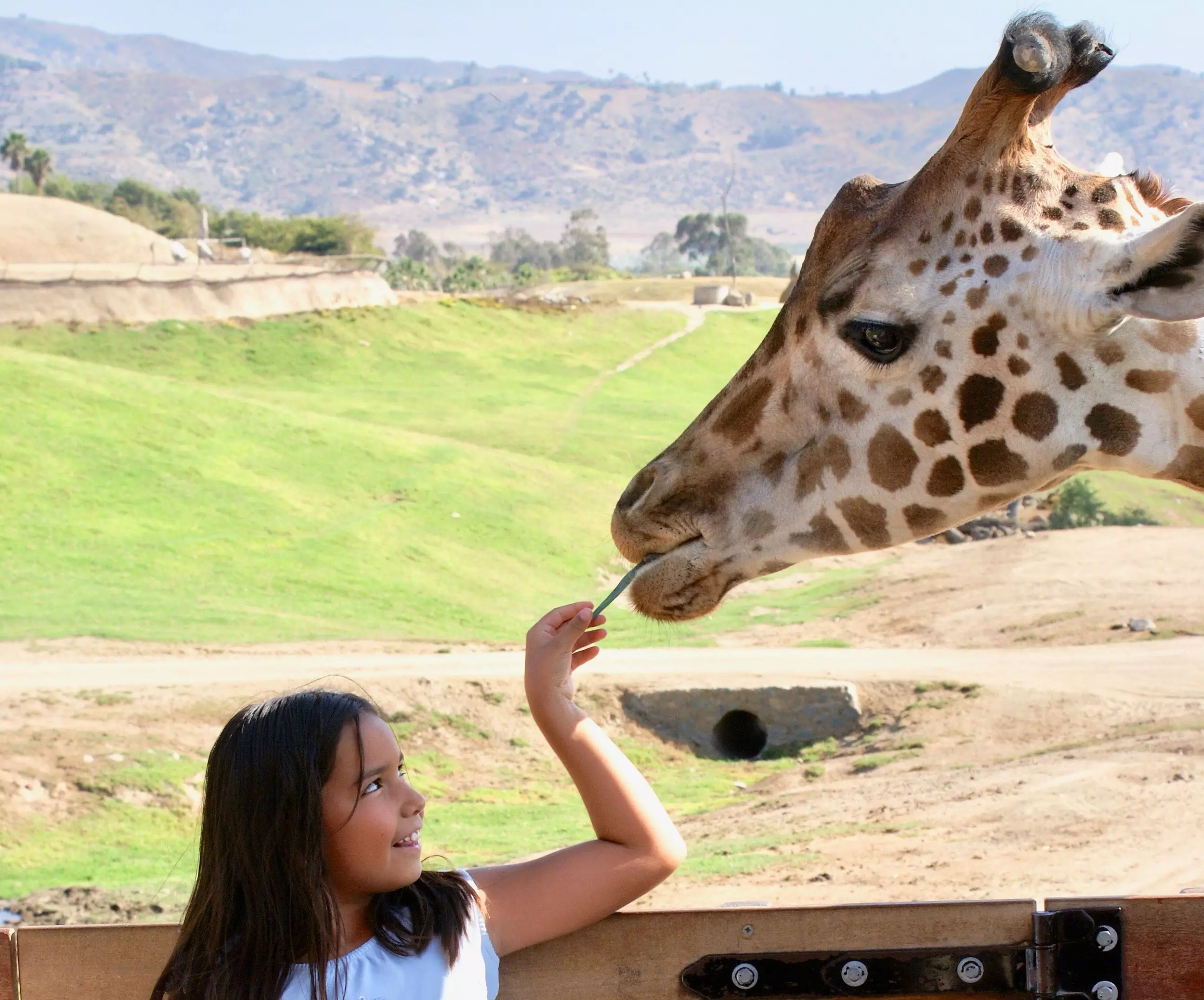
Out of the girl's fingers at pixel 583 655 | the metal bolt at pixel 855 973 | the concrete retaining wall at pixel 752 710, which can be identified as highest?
the girl's fingers at pixel 583 655

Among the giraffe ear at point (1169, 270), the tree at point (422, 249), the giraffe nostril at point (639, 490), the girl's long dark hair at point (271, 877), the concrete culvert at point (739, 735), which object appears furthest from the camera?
the tree at point (422, 249)

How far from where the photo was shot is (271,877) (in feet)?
7.11

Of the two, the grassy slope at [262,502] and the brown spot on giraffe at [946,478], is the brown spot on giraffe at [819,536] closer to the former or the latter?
the brown spot on giraffe at [946,478]

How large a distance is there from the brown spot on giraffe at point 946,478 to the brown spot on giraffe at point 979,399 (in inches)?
3.4

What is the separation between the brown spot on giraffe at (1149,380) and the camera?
7.75 ft

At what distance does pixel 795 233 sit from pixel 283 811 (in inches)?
7803

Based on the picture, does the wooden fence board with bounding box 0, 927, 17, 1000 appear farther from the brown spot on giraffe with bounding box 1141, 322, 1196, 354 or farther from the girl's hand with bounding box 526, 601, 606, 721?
the brown spot on giraffe with bounding box 1141, 322, 1196, 354

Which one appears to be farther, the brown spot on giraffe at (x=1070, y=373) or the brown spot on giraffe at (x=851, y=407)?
the brown spot on giraffe at (x=851, y=407)

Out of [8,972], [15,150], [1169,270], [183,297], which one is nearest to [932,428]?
[1169,270]

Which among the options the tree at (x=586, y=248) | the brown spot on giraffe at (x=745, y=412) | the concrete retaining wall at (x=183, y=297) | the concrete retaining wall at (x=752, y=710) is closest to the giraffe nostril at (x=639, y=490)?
the brown spot on giraffe at (x=745, y=412)

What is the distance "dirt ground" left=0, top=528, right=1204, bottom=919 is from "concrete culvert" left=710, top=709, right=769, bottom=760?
1.21 feet

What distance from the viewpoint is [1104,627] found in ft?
52.7

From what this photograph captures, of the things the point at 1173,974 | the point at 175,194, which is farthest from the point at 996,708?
the point at 175,194

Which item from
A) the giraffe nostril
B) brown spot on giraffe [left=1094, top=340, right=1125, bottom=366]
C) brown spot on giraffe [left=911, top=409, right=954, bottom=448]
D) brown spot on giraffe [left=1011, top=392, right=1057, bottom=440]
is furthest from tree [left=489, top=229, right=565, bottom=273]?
brown spot on giraffe [left=1094, top=340, right=1125, bottom=366]
